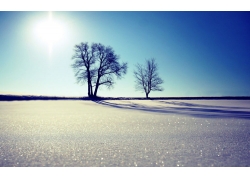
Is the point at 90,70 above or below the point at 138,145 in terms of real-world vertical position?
above

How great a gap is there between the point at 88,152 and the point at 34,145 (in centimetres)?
55

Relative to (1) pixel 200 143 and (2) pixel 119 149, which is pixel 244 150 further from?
(2) pixel 119 149

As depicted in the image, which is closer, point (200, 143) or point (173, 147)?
point (173, 147)

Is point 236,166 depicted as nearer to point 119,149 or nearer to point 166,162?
point 166,162

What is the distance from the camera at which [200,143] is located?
166cm

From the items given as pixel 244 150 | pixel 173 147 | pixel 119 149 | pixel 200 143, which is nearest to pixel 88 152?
pixel 119 149
